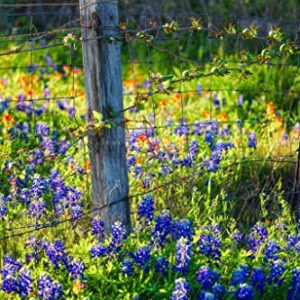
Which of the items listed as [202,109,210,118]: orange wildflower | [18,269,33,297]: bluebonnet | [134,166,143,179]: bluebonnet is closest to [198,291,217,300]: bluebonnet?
[18,269,33,297]: bluebonnet

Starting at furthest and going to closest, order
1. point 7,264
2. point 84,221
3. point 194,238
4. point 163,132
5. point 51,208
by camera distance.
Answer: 1. point 163,132
2. point 51,208
3. point 84,221
4. point 194,238
5. point 7,264

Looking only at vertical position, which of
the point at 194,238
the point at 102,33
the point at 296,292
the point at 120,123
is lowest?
the point at 296,292

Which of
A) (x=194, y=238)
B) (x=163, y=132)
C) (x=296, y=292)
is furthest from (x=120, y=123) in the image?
(x=163, y=132)

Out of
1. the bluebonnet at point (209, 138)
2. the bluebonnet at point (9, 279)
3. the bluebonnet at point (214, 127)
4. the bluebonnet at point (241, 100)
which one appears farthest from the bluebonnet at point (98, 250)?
the bluebonnet at point (241, 100)

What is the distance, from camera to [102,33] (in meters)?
3.39

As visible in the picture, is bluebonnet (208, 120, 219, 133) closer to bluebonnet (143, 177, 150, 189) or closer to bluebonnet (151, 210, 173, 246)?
bluebonnet (143, 177, 150, 189)

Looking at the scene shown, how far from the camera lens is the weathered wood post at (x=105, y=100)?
3393 millimetres

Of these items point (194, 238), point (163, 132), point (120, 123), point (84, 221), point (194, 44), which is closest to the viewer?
point (194, 238)

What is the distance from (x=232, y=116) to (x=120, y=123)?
254 centimetres

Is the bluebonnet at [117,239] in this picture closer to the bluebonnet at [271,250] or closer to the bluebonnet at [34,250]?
the bluebonnet at [34,250]

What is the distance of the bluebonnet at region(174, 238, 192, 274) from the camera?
3.02 m

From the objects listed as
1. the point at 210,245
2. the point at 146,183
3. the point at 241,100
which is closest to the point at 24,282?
the point at 210,245

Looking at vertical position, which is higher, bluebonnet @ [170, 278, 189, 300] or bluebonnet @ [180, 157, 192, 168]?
bluebonnet @ [180, 157, 192, 168]

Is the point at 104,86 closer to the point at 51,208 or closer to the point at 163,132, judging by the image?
the point at 51,208
